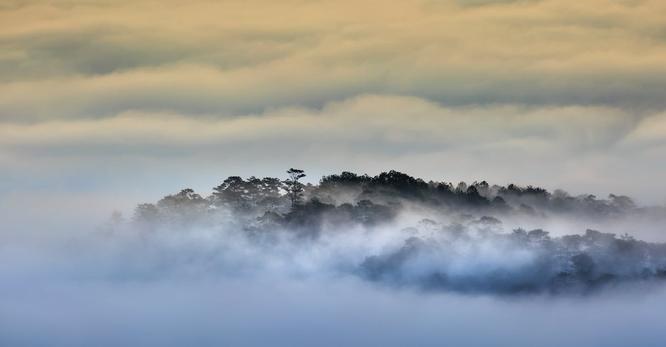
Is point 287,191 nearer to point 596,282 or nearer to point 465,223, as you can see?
point 465,223

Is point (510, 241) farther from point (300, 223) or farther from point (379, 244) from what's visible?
point (300, 223)

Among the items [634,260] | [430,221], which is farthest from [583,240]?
[430,221]

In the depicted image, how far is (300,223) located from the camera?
19825 centimetres

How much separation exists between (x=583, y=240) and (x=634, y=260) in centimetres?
655

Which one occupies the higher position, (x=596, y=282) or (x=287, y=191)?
(x=287, y=191)

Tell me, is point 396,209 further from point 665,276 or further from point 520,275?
point 665,276

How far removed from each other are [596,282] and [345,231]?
105ft

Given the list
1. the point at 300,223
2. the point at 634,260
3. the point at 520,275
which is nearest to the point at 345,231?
the point at 300,223

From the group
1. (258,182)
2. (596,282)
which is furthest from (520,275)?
(258,182)

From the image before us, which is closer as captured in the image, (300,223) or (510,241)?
(510,241)

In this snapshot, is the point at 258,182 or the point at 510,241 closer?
the point at 510,241

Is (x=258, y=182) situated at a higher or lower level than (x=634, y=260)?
higher

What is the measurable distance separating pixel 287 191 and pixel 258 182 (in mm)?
4014

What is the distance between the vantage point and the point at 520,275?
635ft
